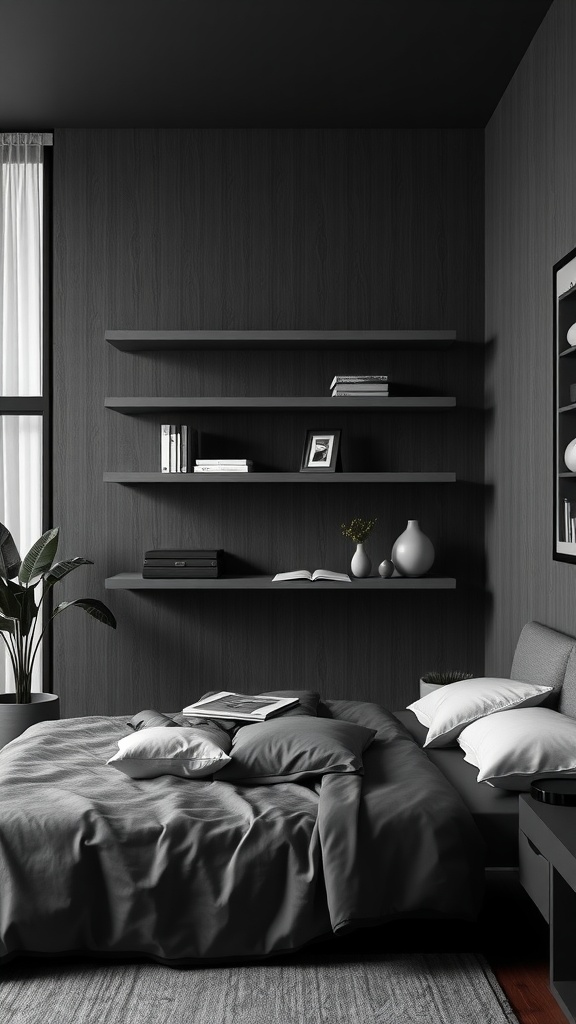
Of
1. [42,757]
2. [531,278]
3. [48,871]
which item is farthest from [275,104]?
[48,871]

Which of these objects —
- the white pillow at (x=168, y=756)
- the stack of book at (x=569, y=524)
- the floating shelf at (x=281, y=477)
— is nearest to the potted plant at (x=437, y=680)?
the floating shelf at (x=281, y=477)

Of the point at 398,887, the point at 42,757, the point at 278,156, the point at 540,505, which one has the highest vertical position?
the point at 278,156

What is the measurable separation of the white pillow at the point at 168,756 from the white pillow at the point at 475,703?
755mm

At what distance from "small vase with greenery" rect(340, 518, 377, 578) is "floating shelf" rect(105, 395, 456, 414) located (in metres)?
0.57

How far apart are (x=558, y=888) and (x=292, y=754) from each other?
33.8 inches

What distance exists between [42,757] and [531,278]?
2650 millimetres

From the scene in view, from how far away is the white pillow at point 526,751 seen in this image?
258 centimetres

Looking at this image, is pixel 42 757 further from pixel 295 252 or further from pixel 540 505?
pixel 295 252

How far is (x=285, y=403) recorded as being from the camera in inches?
176

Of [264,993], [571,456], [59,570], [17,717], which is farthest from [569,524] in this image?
[17,717]

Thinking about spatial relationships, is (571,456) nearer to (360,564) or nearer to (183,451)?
(360,564)

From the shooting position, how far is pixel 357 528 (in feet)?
15.0

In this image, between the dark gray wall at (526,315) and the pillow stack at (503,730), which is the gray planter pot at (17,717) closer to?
the pillow stack at (503,730)

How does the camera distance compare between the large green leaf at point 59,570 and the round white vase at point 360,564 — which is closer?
the large green leaf at point 59,570
